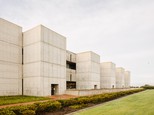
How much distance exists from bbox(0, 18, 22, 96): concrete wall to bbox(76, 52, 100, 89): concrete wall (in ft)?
69.5

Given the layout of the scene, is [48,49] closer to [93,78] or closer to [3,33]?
[3,33]

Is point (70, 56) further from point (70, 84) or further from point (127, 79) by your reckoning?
point (127, 79)

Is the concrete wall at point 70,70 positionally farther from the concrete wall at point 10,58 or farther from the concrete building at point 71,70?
the concrete wall at point 10,58

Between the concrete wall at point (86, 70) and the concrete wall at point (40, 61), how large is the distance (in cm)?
1553

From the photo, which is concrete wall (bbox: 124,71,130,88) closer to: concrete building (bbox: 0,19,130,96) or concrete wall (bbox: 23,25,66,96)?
concrete building (bbox: 0,19,130,96)

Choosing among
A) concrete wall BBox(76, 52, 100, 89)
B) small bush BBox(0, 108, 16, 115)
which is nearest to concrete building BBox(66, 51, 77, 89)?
concrete wall BBox(76, 52, 100, 89)

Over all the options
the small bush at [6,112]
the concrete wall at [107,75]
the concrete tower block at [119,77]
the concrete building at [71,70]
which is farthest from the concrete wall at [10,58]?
the concrete tower block at [119,77]

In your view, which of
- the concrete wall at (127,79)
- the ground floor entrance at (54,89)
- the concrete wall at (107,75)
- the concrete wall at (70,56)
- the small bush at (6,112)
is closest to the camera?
the small bush at (6,112)

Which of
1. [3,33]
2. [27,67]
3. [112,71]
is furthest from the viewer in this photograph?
[112,71]

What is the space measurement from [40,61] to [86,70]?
21.3 m

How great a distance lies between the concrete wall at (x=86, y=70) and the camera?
4559 centimetres

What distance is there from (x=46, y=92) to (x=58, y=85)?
13.2 feet

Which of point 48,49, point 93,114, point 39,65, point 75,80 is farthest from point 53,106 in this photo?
point 75,80

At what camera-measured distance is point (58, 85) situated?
1229 inches
